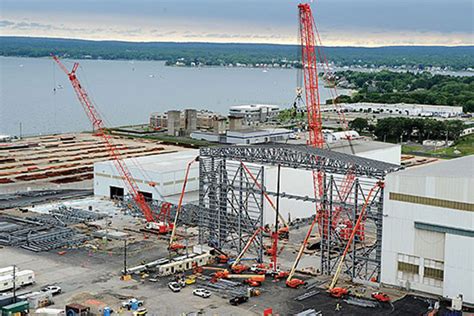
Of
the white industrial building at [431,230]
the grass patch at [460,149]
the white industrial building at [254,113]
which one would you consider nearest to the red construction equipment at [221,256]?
the white industrial building at [431,230]

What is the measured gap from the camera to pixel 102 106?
142 m

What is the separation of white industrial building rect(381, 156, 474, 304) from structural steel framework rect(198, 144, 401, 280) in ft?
2.99

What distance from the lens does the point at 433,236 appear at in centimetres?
2886

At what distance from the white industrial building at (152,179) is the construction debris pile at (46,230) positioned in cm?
411

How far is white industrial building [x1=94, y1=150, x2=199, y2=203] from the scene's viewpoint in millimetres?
45875

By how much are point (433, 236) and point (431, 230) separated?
0.88 feet

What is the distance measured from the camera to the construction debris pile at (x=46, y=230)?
36719mm

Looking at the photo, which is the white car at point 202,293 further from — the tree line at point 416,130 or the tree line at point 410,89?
the tree line at point 410,89

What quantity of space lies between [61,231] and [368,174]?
17.1 metres

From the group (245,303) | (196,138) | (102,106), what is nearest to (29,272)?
(245,303)

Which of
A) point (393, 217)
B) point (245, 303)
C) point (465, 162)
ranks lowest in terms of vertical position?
point (245, 303)

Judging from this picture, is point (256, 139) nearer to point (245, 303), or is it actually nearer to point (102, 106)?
point (245, 303)

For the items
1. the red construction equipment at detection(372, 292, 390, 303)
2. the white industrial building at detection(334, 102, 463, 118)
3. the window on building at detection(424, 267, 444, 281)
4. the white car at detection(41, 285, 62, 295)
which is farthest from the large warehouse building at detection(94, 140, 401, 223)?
the white industrial building at detection(334, 102, 463, 118)

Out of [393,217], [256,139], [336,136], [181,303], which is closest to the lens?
[181,303]
